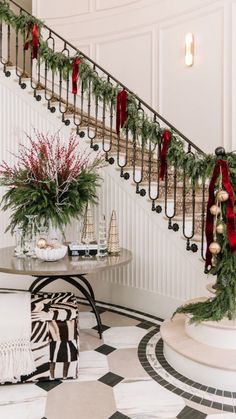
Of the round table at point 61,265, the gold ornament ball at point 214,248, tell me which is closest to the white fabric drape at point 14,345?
the round table at point 61,265

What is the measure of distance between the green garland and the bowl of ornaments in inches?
40.7

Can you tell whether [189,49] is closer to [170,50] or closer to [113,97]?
[170,50]

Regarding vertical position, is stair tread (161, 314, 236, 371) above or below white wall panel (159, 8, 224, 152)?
below

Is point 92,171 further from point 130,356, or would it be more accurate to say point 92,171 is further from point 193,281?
point 130,356

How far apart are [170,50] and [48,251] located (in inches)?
152

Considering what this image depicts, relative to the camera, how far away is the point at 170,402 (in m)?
2.29

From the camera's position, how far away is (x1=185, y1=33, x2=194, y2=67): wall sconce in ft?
17.1

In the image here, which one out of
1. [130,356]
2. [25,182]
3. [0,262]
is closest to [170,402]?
[130,356]

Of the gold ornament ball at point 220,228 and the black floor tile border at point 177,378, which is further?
the gold ornament ball at point 220,228

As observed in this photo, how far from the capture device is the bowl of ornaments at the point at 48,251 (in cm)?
301

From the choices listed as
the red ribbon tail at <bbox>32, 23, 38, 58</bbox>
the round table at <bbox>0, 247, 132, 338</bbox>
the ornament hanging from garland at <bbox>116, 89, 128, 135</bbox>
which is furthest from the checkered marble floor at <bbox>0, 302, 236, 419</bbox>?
the red ribbon tail at <bbox>32, 23, 38, 58</bbox>

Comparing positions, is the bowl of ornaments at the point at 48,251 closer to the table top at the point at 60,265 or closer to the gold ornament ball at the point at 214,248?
the table top at the point at 60,265

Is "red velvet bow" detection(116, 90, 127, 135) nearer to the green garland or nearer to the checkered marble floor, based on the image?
the green garland

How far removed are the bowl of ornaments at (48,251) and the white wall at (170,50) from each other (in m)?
2.85
